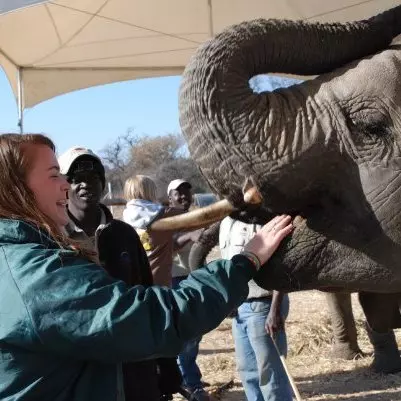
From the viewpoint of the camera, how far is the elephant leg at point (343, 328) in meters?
7.98

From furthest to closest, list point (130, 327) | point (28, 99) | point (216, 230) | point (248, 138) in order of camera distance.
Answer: point (28, 99) < point (216, 230) < point (248, 138) < point (130, 327)

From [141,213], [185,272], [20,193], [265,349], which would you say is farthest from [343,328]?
[20,193]

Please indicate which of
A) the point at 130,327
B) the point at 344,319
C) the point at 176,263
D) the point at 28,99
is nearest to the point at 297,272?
the point at 130,327

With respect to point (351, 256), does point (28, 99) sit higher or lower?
higher

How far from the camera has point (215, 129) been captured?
2430 mm

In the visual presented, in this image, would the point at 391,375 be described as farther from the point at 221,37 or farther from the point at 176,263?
the point at 221,37

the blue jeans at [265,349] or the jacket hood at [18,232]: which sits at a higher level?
the jacket hood at [18,232]

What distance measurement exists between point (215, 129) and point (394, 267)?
2.90 feet

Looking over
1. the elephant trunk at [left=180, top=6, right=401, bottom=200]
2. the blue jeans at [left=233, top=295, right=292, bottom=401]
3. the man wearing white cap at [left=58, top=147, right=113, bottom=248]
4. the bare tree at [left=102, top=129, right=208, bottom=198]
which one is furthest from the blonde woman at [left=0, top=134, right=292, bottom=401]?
the bare tree at [left=102, top=129, right=208, bottom=198]

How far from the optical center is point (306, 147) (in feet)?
8.05

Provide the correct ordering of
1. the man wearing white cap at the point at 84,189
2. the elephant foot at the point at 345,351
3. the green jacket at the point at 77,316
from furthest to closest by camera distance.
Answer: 1. the elephant foot at the point at 345,351
2. the man wearing white cap at the point at 84,189
3. the green jacket at the point at 77,316

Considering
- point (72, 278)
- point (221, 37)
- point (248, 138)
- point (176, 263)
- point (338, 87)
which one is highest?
point (221, 37)

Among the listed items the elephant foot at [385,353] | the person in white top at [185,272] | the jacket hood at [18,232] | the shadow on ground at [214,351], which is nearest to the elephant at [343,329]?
the elephant foot at [385,353]

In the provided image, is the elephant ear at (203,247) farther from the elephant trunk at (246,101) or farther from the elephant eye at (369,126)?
the elephant eye at (369,126)
